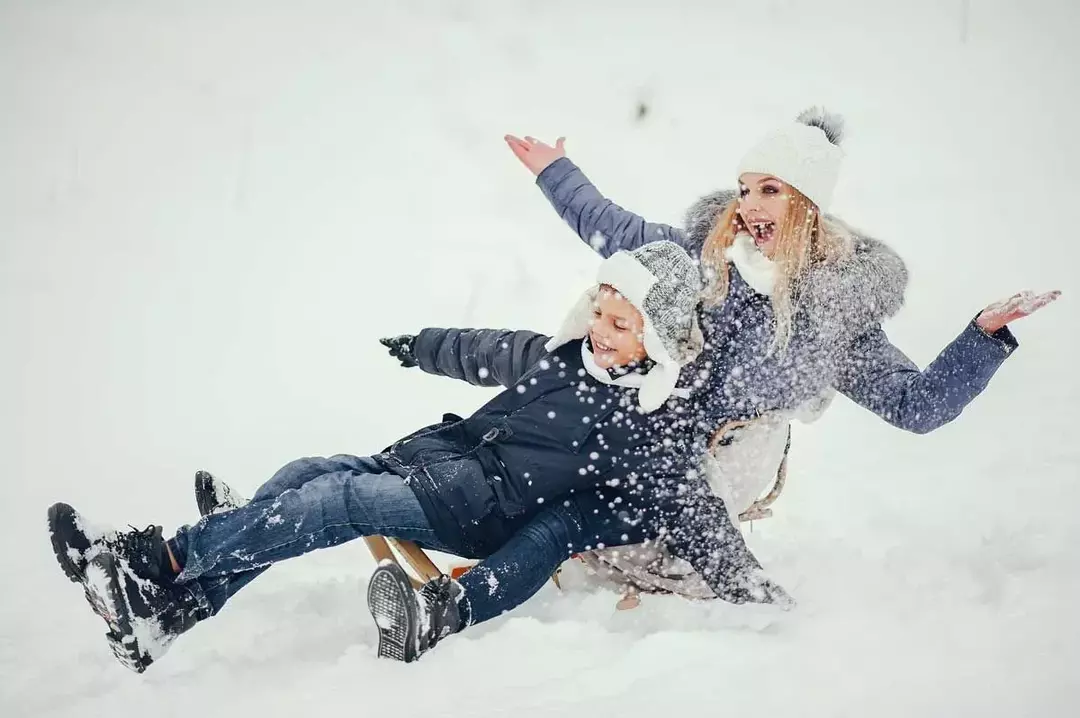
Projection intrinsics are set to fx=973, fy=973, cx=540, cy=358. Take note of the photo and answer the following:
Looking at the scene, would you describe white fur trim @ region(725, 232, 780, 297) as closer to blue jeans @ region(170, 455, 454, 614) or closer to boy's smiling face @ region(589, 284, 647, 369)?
boy's smiling face @ region(589, 284, 647, 369)

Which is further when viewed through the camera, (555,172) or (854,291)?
(555,172)

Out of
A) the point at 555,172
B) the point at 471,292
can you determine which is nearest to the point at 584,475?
the point at 555,172

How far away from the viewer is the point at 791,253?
216 cm

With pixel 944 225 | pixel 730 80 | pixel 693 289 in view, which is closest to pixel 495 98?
pixel 730 80

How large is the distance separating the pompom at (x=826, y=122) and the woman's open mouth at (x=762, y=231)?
0.27 metres

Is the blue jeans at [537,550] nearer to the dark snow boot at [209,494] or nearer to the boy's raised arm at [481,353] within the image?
the boy's raised arm at [481,353]

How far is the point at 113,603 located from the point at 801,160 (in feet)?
5.48

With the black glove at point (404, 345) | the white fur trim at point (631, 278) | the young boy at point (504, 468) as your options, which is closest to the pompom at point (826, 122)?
the young boy at point (504, 468)

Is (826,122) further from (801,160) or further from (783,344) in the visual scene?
(783,344)

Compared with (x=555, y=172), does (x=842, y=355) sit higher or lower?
lower

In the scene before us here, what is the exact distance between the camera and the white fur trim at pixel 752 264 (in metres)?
2.16

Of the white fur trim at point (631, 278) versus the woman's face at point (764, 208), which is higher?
the woman's face at point (764, 208)

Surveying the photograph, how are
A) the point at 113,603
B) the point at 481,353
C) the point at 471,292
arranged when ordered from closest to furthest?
1. the point at 113,603
2. the point at 481,353
3. the point at 471,292

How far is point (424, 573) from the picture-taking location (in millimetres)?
2100
